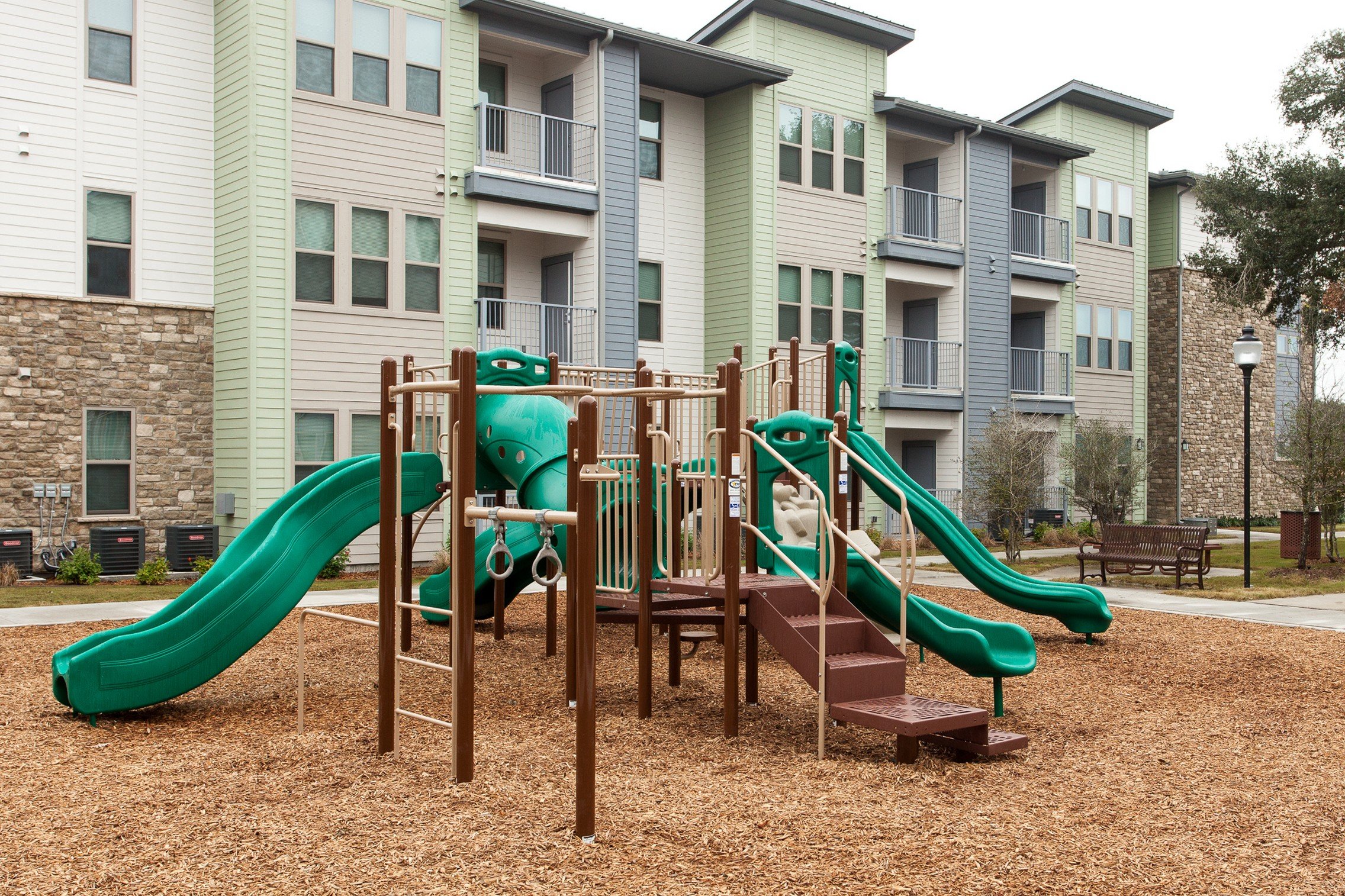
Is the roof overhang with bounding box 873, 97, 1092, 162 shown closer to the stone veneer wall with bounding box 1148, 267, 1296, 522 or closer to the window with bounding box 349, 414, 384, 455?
the stone veneer wall with bounding box 1148, 267, 1296, 522

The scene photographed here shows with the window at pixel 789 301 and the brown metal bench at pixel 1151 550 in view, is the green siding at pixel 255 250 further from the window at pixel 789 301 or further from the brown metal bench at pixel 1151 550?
the brown metal bench at pixel 1151 550

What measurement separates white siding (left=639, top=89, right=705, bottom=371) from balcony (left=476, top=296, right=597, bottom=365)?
2.32 metres

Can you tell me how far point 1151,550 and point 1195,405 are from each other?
19.2m

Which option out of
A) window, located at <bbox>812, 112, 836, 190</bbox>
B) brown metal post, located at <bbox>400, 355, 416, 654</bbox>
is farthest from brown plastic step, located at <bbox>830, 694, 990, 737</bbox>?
window, located at <bbox>812, 112, 836, 190</bbox>

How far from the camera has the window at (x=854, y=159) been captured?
27.0 metres

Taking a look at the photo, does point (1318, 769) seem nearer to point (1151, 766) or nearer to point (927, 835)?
point (1151, 766)

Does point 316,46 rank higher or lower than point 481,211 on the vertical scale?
higher

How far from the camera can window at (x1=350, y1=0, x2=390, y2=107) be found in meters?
19.5

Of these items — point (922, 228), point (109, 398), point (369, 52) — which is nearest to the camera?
point (109, 398)

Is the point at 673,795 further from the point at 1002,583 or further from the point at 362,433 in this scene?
the point at 362,433

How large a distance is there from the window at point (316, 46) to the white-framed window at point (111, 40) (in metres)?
2.61

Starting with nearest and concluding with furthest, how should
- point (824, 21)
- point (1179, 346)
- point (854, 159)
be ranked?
point (824, 21)
point (854, 159)
point (1179, 346)

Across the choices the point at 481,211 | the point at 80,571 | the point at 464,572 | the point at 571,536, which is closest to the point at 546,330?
the point at 481,211

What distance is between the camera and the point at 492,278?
22516 mm
